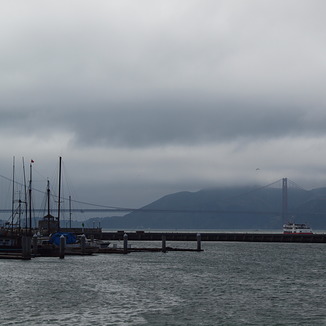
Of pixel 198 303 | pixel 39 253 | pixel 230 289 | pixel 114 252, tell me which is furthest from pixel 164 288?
pixel 114 252

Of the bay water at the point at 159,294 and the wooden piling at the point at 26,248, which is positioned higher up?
the wooden piling at the point at 26,248

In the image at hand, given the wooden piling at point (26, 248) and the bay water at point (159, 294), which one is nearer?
the bay water at point (159, 294)

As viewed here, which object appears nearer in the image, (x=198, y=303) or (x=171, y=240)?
(x=198, y=303)

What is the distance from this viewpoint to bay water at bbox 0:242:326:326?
36875 mm

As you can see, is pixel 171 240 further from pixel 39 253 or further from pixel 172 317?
pixel 172 317

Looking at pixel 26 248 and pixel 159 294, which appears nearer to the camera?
pixel 159 294

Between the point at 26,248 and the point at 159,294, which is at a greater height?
the point at 26,248

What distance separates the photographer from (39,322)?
115 feet

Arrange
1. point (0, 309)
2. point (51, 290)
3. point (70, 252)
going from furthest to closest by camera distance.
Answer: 1. point (70, 252)
2. point (51, 290)
3. point (0, 309)

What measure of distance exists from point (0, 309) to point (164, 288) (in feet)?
48.4

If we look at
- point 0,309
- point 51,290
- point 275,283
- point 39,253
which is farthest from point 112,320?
point 39,253

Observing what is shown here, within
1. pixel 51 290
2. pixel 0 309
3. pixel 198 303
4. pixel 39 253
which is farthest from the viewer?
pixel 39 253

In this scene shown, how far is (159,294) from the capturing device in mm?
46875

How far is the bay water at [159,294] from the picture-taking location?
36.9 m
